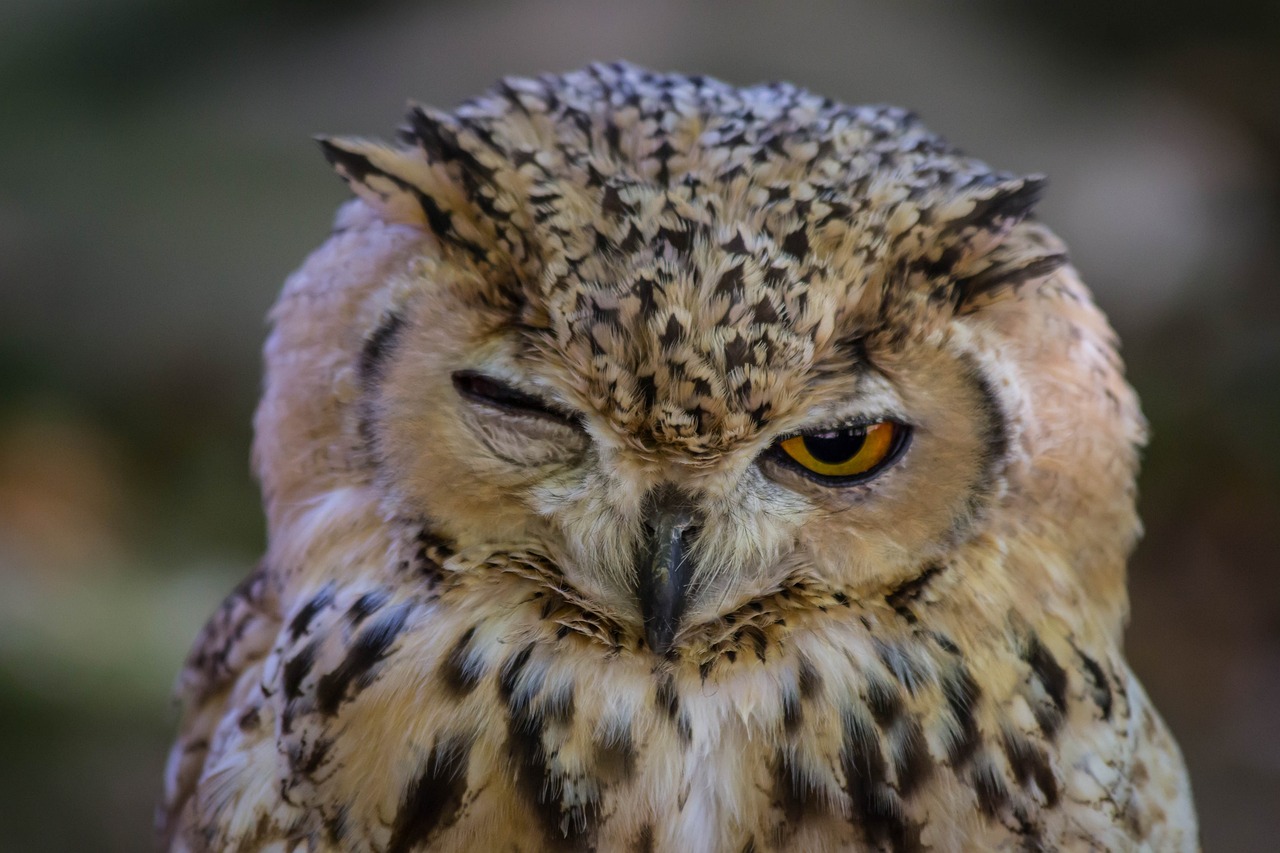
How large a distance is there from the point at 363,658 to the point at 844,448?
18.9 inches

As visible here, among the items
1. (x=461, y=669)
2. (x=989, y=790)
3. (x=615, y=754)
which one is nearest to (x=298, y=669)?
(x=461, y=669)

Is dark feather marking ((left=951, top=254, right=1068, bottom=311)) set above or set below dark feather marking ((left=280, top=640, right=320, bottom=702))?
above

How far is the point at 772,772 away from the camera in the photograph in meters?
1.03

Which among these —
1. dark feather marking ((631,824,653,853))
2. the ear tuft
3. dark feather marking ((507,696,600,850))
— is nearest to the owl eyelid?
the ear tuft

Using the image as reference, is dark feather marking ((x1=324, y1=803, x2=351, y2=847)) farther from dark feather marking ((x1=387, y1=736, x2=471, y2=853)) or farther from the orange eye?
the orange eye

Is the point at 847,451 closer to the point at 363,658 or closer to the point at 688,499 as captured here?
the point at 688,499

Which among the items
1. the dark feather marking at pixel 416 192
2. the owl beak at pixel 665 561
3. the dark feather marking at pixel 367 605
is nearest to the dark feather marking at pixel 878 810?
the owl beak at pixel 665 561

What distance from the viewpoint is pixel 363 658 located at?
3.46 ft

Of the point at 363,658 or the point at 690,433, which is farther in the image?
the point at 363,658

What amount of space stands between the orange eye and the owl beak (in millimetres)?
102

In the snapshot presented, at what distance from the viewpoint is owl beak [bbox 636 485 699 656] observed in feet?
3.12

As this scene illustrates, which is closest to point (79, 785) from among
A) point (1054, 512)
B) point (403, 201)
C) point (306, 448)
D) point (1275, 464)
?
point (306, 448)

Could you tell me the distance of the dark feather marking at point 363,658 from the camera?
1.05m

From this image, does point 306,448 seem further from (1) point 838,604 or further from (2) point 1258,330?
(2) point 1258,330
